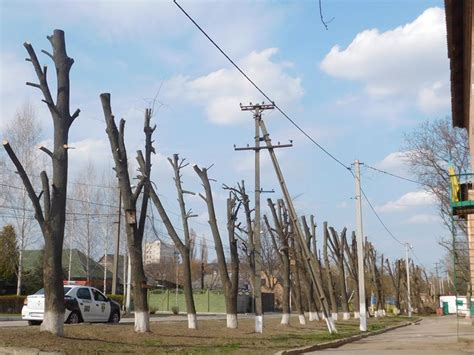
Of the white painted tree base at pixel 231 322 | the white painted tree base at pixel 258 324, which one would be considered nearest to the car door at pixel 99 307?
the white painted tree base at pixel 231 322

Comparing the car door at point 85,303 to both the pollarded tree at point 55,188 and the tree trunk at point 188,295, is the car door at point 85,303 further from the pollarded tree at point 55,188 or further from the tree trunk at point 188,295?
the pollarded tree at point 55,188

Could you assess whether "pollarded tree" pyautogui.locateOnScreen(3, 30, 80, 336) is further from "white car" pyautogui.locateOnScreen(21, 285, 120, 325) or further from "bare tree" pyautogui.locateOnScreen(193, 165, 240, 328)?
"bare tree" pyautogui.locateOnScreen(193, 165, 240, 328)

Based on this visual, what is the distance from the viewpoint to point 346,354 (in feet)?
51.2

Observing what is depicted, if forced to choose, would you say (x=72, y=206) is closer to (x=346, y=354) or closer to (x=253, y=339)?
(x=253, y=339)

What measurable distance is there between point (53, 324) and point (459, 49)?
14.1 meters

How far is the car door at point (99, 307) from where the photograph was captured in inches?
838

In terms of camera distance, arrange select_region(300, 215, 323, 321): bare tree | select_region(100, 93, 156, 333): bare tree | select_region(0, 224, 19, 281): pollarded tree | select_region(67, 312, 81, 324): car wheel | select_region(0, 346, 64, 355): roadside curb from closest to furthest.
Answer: select_region(0, 346, 64, 355): roadside curb
select_region(100, 93, 156, 333): bare tree
select_region(67, 312, 81, 324): car wheel
select_region(300, 215, 323, 321): bare tree
select_region(0, 224, 19, 281): pollarded tree

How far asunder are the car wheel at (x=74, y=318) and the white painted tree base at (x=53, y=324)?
7.04 m

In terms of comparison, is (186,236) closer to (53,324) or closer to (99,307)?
(99,307)

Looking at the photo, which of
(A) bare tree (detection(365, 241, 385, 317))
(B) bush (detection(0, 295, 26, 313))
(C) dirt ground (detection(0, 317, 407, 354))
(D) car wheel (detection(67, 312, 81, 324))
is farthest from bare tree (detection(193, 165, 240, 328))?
(A) bare tree (detection(365, 241, 385, 317))

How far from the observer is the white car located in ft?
64.0

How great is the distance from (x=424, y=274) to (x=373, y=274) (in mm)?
45160

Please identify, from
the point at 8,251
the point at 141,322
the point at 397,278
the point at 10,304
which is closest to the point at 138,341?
Result: the point at 141,322

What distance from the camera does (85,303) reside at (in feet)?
67.8
